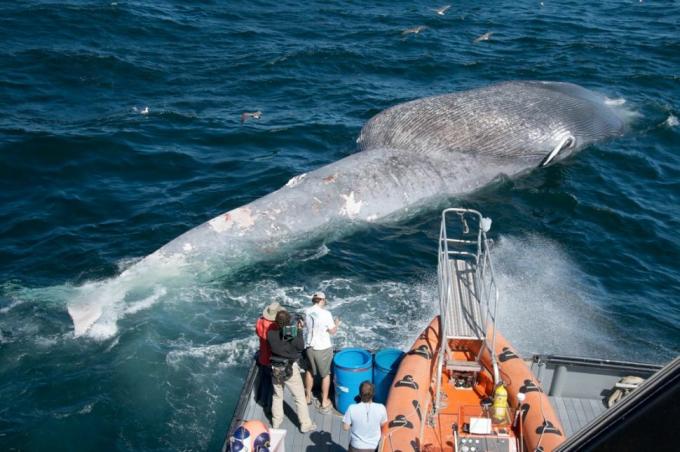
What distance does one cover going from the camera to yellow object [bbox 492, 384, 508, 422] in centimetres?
1077

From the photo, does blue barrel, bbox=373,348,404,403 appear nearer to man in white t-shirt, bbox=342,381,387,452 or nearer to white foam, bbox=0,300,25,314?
man in white t-shirt, bbox=342,381,387,452

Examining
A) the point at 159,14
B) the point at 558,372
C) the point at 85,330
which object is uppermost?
the point at 159,14

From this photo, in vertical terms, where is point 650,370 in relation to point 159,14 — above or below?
below

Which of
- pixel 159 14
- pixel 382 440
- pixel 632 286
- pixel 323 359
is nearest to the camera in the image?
pixel 382 440

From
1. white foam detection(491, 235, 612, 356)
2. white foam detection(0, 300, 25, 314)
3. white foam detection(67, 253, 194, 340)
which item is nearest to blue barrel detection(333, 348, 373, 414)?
white foam detection(491, 235, 612, 356)

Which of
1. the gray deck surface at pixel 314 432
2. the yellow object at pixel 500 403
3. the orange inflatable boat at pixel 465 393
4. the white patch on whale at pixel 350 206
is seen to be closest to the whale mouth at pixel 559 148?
the white patch on whale at pixel 350 206

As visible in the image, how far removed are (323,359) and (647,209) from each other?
13481mm

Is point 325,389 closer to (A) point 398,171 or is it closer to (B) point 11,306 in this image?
(B) point 11,306

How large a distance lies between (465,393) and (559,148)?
39.3 feet

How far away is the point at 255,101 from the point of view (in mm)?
27719

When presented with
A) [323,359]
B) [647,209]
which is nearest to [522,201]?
[647,209]

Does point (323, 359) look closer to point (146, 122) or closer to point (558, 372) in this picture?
point (558, 372)

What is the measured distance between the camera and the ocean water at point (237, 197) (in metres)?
14.2

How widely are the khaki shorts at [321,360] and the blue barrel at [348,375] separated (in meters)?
0.22
